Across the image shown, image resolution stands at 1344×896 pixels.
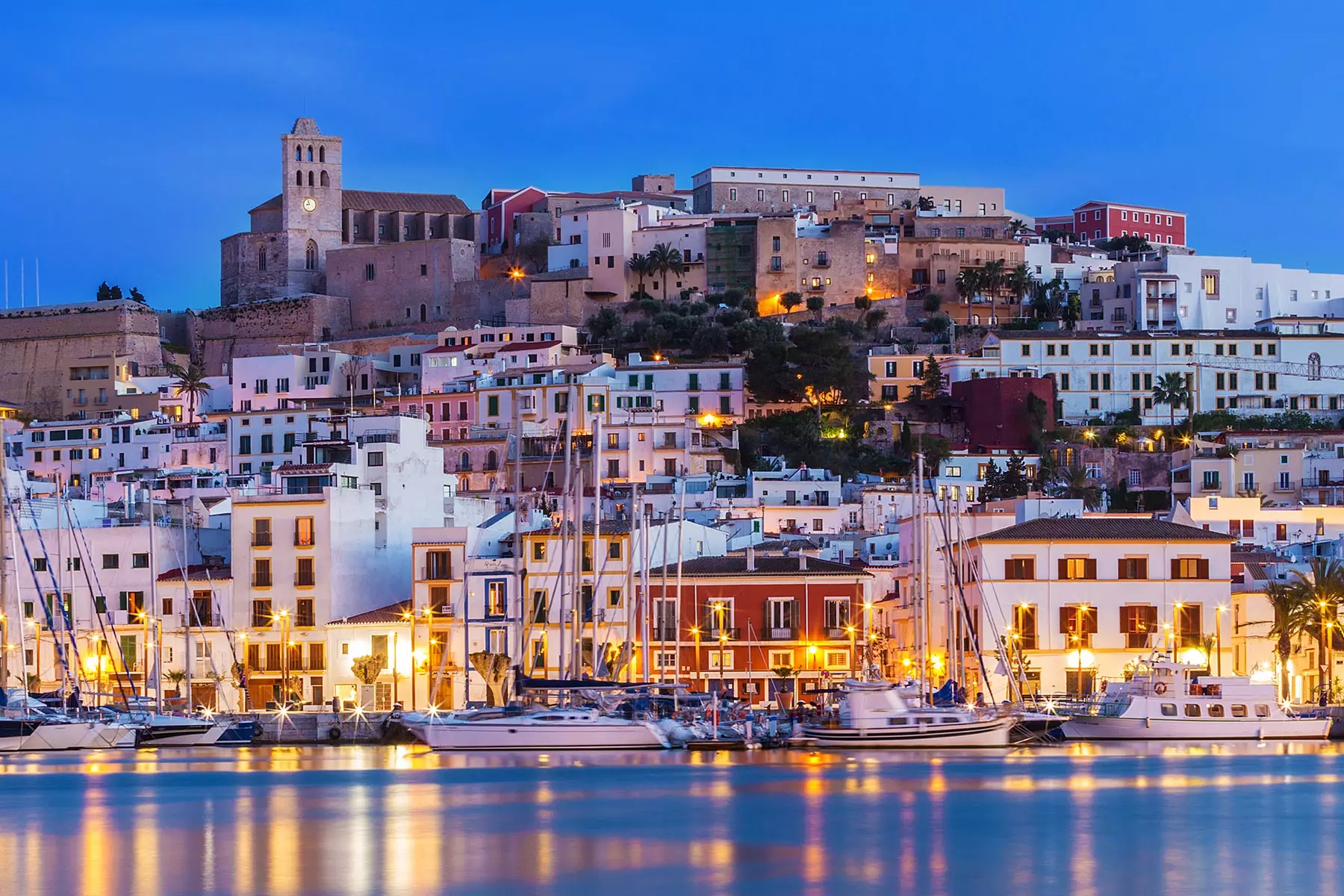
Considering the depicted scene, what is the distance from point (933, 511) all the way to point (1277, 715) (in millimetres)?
16312

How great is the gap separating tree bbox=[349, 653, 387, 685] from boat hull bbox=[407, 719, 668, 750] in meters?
10.7

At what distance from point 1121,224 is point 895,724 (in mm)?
102170

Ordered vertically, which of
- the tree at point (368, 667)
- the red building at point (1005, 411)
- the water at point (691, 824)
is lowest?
the water at point (691, 824)

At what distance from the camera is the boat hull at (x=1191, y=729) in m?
52.0

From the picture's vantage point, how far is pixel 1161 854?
32625 mm

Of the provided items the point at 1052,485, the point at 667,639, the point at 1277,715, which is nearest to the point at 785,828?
the point at 1277,715

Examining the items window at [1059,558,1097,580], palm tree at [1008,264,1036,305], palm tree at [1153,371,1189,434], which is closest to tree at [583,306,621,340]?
palm tree at [1008,264,1036,305]

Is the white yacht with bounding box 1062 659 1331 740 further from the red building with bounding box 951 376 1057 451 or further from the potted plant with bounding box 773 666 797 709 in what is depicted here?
the red building with bounding box 951 376 1057 451

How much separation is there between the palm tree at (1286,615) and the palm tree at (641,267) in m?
64.1

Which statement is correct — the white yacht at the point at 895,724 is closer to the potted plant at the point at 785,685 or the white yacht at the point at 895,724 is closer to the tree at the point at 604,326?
the potted plant at the point at 785,685

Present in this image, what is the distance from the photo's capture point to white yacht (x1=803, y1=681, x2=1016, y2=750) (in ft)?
162

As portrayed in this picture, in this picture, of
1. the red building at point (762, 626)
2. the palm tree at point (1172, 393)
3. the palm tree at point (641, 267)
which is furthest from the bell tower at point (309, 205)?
the red building at point (762, 626)

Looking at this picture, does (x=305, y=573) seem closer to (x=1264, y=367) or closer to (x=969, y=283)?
(x=1264, y=367)

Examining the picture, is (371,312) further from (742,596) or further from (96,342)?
(742,596)
